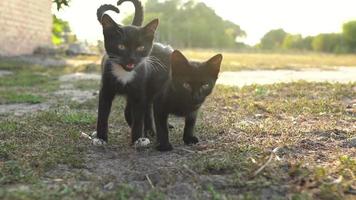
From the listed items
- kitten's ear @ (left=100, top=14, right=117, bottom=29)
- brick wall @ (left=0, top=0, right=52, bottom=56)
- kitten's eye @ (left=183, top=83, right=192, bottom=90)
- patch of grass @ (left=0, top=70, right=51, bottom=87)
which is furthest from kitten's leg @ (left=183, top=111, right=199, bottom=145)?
brick wall @ (left=0, top=0, right=52, bottom=56)

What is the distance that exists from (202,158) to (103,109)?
1232 mm

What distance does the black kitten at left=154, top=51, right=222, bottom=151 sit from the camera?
472 cm

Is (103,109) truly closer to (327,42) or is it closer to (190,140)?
(190,140)

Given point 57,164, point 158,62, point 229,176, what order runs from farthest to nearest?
point 158,62 → point 57,164 → point 229,176

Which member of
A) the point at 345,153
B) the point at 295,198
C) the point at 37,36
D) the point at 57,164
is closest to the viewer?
the point at 295,198

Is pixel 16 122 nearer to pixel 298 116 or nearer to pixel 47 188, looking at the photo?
pixel 47 188

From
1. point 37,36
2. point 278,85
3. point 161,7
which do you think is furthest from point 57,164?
point 161,7

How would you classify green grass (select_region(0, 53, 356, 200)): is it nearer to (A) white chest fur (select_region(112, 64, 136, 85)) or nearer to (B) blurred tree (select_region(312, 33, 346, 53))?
(A) white chest fur (select_region(112, 64, 136, 85))

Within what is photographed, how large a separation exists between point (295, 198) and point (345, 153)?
152 centimetres

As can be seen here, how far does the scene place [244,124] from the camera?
6133 mm

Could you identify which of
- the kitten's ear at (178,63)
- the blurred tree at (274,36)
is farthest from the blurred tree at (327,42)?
the kitten's ear at (178,63)

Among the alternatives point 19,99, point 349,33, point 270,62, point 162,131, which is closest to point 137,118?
point 162,131

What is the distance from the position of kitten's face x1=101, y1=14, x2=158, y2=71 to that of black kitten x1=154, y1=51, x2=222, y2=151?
35 centimetres

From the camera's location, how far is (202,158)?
4.19 metres
